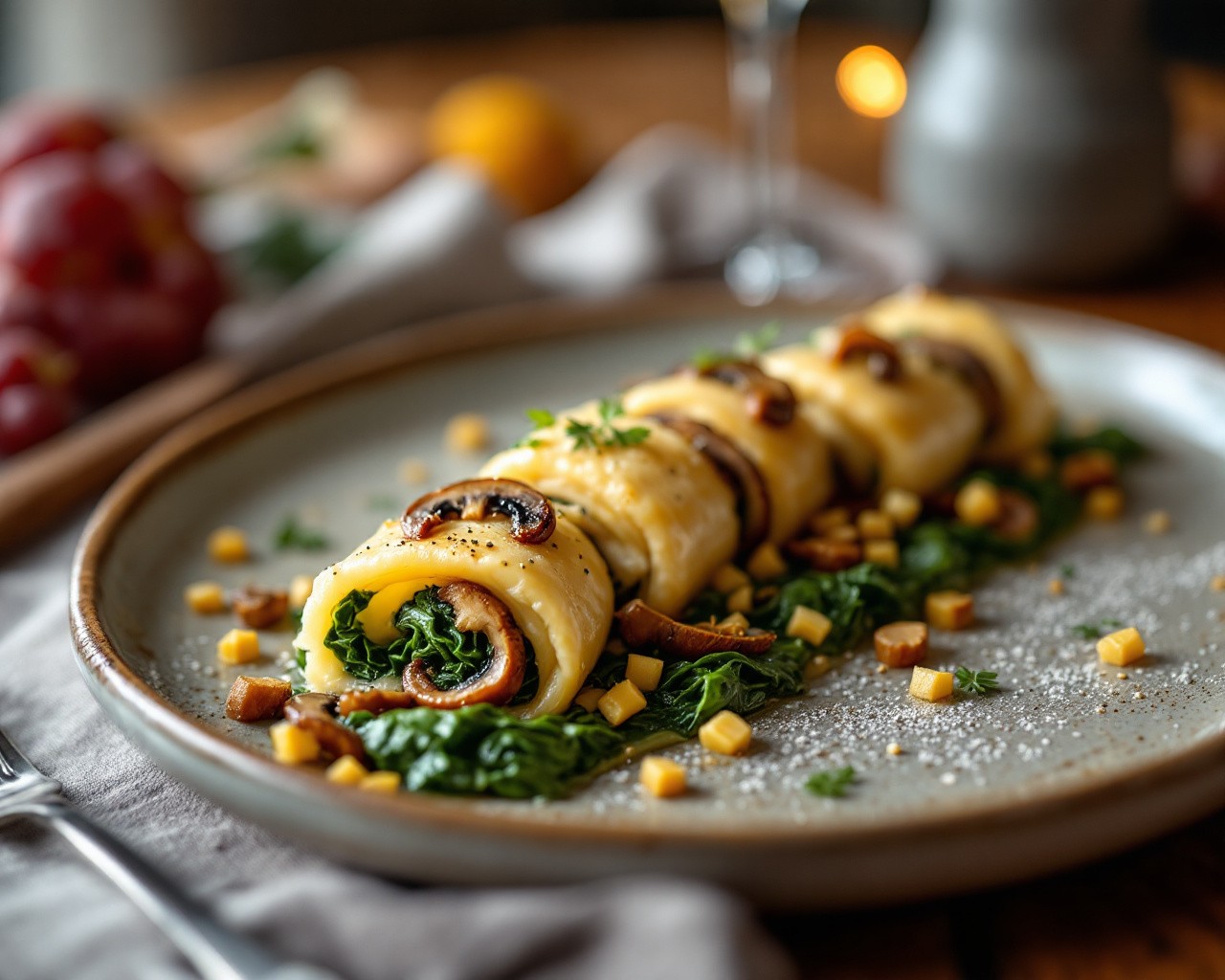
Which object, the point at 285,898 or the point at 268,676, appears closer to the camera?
the point at 285,898

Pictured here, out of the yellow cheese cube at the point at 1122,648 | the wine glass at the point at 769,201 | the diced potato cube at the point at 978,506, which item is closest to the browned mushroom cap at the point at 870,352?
the diced potato cube at the point at 978,506

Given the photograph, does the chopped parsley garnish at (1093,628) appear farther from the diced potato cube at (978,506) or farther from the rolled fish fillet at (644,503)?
the rolled fish fillet at (644,503)

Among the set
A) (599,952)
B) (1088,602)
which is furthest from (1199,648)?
(599,952)

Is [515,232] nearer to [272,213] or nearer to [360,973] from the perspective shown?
[272,213]

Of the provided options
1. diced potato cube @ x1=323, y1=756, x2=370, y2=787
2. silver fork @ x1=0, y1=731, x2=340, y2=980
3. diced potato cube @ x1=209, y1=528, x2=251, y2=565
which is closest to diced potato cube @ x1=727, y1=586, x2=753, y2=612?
diced potato cube @ x1=323, y1=756, x2=370, y2=787

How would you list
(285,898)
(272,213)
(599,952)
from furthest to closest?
(272,213), (285,898), (599,952)

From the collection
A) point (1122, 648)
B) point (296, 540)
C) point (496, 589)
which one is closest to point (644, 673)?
point (496, 589)
